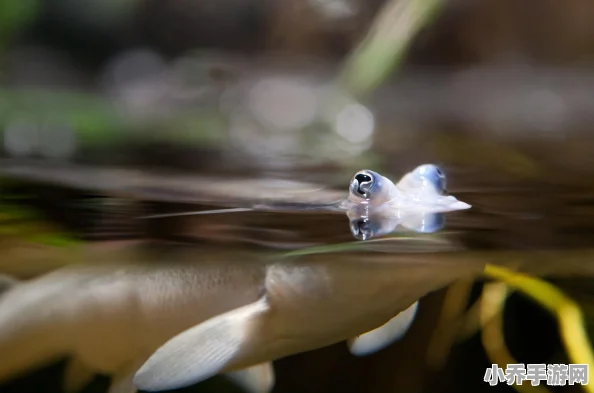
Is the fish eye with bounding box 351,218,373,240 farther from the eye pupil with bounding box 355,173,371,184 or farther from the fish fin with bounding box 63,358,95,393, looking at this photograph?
the fish fin with bounding box 63,358,95,393

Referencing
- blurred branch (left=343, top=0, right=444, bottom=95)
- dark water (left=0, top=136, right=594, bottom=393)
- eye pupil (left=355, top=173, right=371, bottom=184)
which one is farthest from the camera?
blurred branch (left=343, top=0, right=444, bottom=95)

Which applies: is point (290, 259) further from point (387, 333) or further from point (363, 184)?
point (363, 184)

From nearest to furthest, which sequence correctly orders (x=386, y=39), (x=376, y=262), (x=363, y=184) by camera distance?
(x=376, y=262)
(x=363, y=184)
(x=386, y=39)

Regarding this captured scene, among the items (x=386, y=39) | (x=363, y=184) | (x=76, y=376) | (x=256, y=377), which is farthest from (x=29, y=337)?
(x=386, y=39)

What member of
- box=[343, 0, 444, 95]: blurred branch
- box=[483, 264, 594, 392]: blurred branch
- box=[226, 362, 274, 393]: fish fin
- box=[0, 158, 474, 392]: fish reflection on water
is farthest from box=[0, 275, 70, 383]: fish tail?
box=[343, 0, 444, 95]: blurred branch

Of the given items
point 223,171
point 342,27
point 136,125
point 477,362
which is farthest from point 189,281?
point 342,27

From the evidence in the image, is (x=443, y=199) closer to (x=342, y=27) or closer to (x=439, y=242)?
(x=439, y=242)
